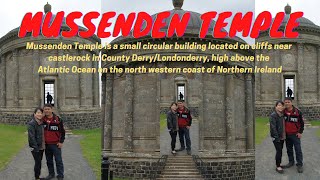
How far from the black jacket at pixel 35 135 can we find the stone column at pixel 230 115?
442 inches

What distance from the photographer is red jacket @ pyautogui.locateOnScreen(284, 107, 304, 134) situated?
35.9 ft

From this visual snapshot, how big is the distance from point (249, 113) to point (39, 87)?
20597mm

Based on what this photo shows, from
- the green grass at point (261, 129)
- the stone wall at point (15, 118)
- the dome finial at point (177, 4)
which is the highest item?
the dome finial at point (177, 4)

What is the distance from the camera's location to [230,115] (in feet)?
67.3

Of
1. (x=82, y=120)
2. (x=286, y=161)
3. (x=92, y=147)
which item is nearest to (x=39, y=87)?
(x=82, y=120)

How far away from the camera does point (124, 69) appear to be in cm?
2125

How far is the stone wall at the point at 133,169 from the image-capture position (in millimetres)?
19953

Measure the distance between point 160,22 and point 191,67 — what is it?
2.78 m

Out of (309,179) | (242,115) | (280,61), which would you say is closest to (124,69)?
(242,115)

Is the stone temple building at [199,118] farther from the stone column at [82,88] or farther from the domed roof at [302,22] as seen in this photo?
the domed roof at [302,22]

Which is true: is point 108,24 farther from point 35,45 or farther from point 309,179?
point 35,45

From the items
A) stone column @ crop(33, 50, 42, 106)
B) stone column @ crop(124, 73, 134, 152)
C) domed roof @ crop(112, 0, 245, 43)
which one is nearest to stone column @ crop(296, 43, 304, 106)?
domed roof @ crop(112, 0, 245, 43)

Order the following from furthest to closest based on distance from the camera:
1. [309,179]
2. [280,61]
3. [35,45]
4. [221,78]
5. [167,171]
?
[280,61] < [35,45] < [221,78] < [167,171] < [309,179]

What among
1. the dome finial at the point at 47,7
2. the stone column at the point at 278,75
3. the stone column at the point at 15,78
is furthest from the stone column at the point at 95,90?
the stone column at the point at 278,75
